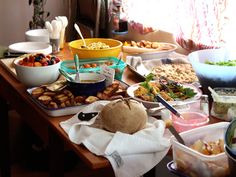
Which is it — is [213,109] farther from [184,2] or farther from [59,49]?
[59,49]

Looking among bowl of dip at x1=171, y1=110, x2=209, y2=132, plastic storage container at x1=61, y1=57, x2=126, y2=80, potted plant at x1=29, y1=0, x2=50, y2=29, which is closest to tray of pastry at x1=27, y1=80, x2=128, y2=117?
plastic storage container at x1=61, y1=57, x2=126, y2=80

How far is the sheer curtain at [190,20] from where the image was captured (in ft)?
6.04

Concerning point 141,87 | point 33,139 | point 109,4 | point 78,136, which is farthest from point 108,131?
point 109,4

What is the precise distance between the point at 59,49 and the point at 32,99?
73 centimetres

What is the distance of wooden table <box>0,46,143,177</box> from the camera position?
3.75 ft

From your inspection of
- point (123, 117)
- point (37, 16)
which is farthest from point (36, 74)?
point (37, 16)

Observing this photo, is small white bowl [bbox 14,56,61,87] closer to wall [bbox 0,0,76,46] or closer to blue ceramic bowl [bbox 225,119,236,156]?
blue ceramic bowl [bbox 225,119,236,156]

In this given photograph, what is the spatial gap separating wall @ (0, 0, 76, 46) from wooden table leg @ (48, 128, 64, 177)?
2144 millimetres

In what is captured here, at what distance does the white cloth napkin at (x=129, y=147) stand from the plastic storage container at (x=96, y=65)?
536 mm

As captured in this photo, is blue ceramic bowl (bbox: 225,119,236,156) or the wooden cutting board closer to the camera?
blue ceramic bowl (bbox: 225,119,236,156)

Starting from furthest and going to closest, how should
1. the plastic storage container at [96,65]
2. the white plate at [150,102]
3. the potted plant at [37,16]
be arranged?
the potted plant at [37,16] → the plastic storage container at [96,65] → the white plate at [150,102]

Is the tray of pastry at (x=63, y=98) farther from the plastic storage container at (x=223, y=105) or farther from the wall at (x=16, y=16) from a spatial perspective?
the wall at (x=16, y=16)

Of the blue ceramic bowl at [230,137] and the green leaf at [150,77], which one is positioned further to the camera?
the green leaf at [150,77]

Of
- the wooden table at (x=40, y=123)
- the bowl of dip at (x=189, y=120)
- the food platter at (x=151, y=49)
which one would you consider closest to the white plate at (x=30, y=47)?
the wooden table at (x=40, y=123)
